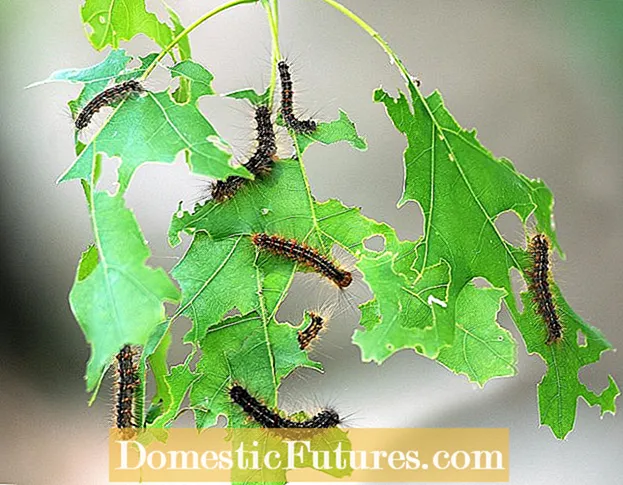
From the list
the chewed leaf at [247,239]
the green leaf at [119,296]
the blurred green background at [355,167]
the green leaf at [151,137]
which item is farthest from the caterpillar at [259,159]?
the blurred green background at [355,167]

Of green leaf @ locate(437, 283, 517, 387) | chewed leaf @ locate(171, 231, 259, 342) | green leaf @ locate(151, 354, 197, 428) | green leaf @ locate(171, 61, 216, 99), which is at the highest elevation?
green leaf @ locate(171, 61, 216, 99)

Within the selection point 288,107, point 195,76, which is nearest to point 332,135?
point 288,107

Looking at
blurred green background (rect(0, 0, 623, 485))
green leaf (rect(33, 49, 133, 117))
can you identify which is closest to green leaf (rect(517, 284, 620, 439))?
green leaf (rect(33, 49, 133, 117))

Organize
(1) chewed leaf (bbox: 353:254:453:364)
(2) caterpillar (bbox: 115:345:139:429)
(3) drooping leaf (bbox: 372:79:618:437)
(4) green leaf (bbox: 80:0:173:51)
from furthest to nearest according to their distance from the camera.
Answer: (4) green leaf (bbox: 80:0:173:51)
(2) caterpillar (bbox: 115:345:139:429)
(3) drooping leaf (bbox: 372:79:618:437)
(1) chewed leaf (bbox: 353:254:453:364)

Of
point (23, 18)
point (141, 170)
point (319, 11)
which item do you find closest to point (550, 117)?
point (319, 11)

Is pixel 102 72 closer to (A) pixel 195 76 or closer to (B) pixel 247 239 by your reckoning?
(A) pixel 195 76

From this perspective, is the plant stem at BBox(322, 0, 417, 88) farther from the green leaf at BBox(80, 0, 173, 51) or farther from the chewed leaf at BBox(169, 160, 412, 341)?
the green leaf at BBox(80, 0, 173, 51)
